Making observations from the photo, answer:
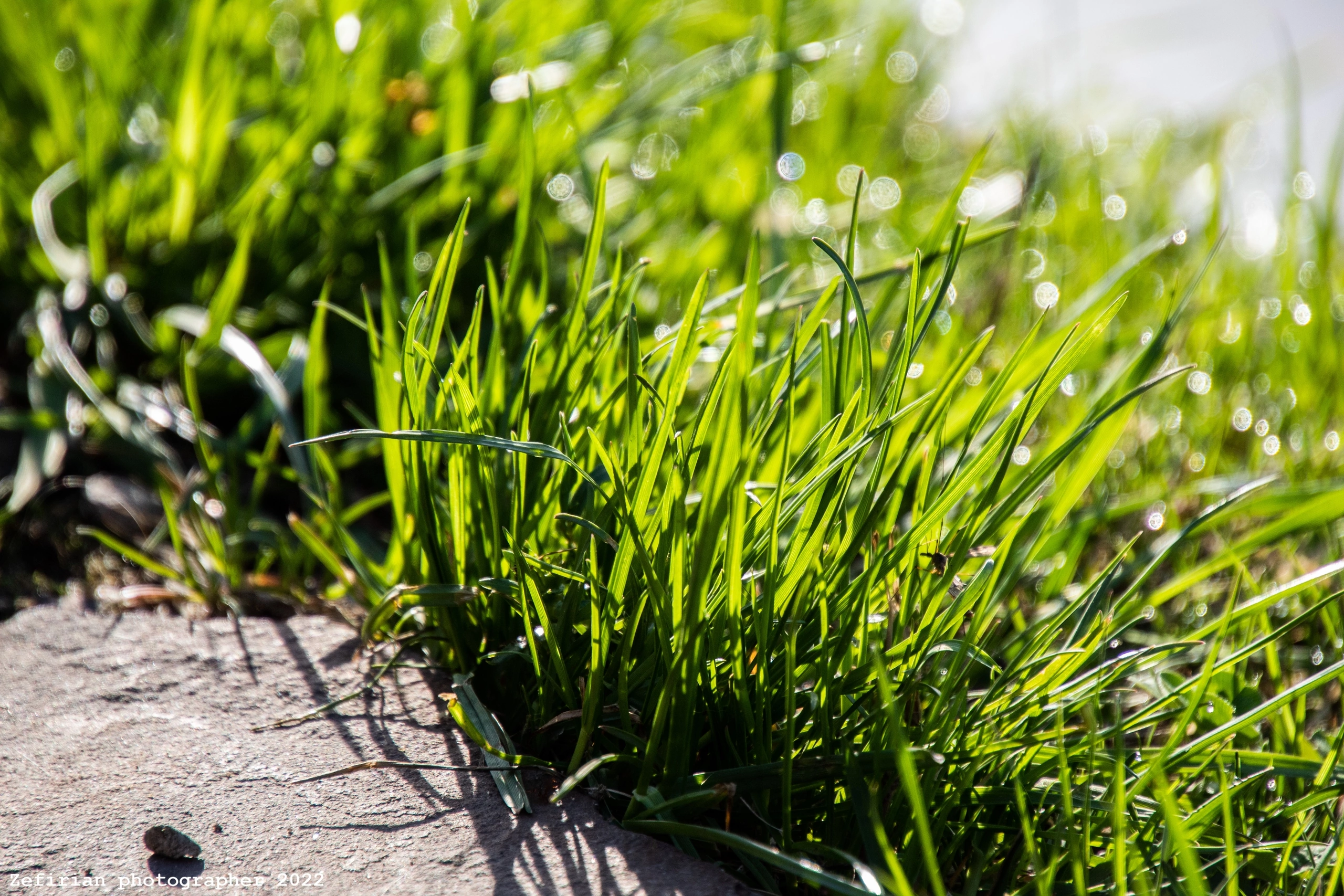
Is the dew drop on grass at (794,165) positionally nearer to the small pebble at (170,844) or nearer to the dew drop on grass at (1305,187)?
the dew drop on grass at (1305,187)

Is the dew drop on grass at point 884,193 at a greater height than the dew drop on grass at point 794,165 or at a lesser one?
lesser

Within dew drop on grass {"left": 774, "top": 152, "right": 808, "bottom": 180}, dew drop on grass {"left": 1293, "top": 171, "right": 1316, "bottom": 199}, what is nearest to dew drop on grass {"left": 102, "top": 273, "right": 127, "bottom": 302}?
dew drop on grass {"left": 774, "top": 152, "right": 808, "bottom": 180}

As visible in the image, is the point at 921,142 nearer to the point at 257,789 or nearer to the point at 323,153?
the point at 323,153

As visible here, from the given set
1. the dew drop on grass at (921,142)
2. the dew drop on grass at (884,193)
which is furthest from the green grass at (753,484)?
the dew drop on grass at (921,142)

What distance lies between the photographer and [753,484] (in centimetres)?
85

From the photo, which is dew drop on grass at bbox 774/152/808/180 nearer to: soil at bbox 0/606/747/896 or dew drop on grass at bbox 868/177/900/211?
dew drop on grass at bbox 868/177/900/211

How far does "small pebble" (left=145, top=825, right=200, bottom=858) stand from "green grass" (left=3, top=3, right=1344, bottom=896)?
185mm

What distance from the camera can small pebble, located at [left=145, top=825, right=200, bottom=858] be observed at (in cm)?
71

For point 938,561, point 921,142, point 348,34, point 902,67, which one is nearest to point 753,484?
point 938,561

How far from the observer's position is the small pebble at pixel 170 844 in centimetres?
71

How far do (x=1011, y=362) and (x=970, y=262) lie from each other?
117cm

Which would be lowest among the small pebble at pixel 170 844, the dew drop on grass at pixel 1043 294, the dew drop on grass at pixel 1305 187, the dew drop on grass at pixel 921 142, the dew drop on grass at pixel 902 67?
the small pebble at pixel 170 844

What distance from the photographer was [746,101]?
1951 mm

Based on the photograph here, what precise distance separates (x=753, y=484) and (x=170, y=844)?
0.53 metres
